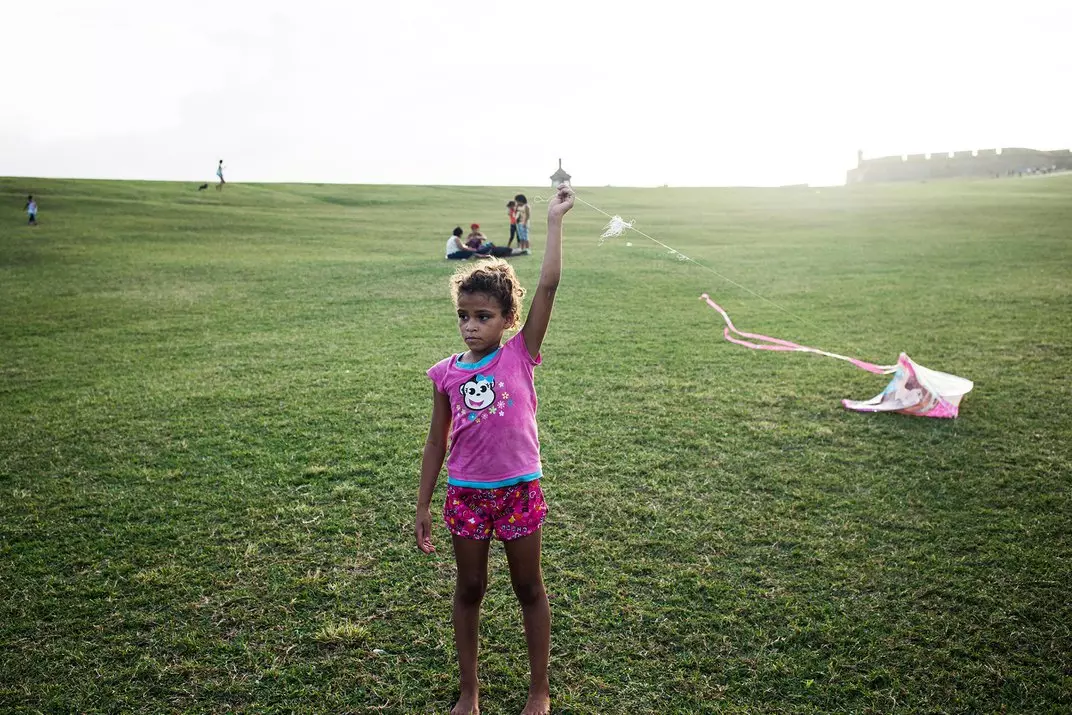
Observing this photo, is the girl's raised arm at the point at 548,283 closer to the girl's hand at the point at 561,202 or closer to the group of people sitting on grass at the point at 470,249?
the girl's hand at the point at 561,202

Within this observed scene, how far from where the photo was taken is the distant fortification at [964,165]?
201 feet

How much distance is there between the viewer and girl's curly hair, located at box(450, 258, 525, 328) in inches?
105

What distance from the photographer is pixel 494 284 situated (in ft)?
8.77

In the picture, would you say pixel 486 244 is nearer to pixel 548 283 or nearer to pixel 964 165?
pixel 548 283

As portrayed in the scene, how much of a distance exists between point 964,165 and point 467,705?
7871 centimetres

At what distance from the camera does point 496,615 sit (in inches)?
135

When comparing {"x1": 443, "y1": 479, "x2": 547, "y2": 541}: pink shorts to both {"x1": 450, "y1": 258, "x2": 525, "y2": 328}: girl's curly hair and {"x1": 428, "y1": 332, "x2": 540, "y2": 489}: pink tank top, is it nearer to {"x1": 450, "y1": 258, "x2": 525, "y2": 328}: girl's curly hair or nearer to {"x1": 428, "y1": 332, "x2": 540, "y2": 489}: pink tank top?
{"x1": 428, "y1": 332, "x2": 540, "y2": 489}: pink tank top

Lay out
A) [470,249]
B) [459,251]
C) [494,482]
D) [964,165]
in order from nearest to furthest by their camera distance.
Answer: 1. [494,482]
2. [459,251]
3. [470,249]
4. [964,165]

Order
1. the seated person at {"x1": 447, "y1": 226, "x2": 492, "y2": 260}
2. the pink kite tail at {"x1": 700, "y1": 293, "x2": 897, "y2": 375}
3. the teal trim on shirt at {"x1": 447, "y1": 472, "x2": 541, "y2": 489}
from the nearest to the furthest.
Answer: the teal trim on shirt at {"x1": 447, "y1": 472, "x2": 541, "y2": 489} → the pink kite tail at {"x1": 700, "y1": 293, "x2": 897, "y2": 375} → the seated person at {"x1": 447, "y1": 226, "x2": 492, "y2": 260}

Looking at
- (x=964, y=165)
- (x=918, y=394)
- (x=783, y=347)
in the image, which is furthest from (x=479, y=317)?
(x=964, y=165)

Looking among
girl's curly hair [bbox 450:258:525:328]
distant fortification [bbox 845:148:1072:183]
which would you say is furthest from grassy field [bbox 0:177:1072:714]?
distant fortification [bbox 845:148:1072:183]

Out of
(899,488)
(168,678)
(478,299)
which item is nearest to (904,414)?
(899,488)

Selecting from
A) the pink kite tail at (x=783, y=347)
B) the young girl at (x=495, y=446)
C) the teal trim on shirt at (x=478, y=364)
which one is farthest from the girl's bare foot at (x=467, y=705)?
the pink kite tail at (x=783, y=347)

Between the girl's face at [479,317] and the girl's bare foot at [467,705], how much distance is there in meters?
1.44
